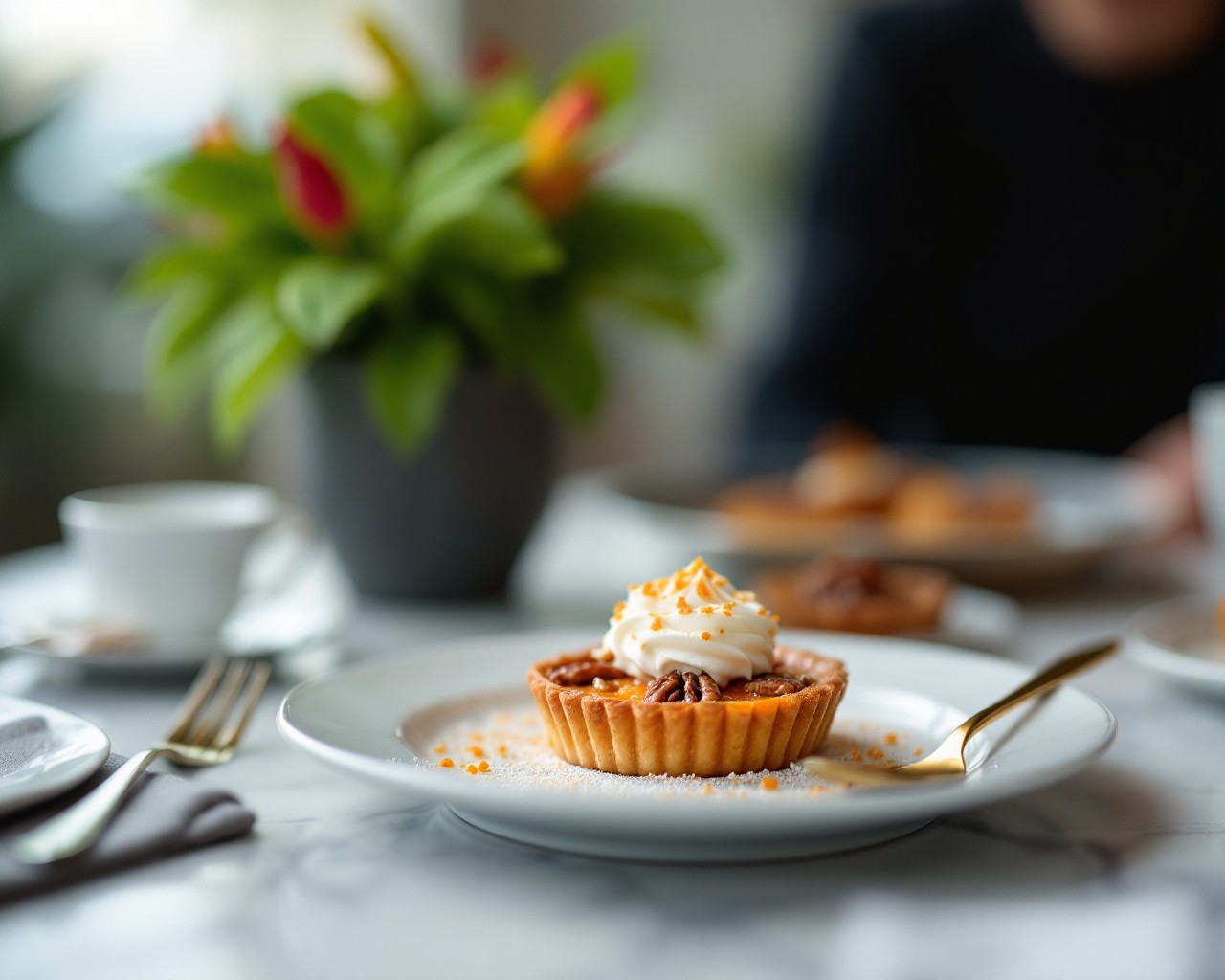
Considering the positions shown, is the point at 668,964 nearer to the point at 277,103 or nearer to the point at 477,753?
the point at 477,753

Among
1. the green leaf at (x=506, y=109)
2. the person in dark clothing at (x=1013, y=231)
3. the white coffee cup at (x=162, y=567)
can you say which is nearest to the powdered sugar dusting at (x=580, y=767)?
the white coffee cup at (x=162, y=567)

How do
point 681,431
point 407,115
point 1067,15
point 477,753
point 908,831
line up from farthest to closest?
point 681,431
point 1067,15
point 407,115
point 477,753
point 908,831

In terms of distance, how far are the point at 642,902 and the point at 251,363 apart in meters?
0.90

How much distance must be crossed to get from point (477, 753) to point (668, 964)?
30 cm

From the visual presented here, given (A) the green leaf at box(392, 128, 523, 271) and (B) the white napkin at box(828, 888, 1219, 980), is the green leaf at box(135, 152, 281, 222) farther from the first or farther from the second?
(B) the white napkin at box(828, 888, 1219, 980)

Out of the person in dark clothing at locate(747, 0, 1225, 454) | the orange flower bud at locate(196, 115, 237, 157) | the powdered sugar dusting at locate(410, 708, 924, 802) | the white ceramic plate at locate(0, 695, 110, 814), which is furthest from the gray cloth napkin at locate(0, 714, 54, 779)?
the person in dark clothing at locate(747, 0, 1225, 454)

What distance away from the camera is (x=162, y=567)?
1.28 meters

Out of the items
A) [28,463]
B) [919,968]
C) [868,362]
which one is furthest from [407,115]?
[28,463]

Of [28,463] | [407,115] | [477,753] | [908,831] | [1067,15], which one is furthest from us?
[28,463]

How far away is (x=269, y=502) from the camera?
144 centimetres

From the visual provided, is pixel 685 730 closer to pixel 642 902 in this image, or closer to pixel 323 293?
pixel 642 902

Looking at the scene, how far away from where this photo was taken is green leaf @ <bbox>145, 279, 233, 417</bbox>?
150 cm

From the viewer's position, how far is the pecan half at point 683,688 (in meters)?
0.90

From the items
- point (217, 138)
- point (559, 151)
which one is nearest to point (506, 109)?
point (559, 151)
